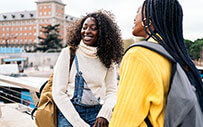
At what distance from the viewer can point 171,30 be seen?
3.26 ft

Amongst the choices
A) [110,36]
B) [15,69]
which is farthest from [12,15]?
[110,36]

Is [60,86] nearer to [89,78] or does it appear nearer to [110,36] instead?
[89,78]

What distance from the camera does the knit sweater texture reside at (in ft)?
2.92

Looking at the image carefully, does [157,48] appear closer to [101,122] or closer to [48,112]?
[101,122]

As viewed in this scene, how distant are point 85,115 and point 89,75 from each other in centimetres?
30

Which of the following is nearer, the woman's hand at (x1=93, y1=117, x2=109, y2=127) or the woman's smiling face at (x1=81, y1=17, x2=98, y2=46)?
the woman's hand at (x1=93, y1=117, x2=109, y2=127)

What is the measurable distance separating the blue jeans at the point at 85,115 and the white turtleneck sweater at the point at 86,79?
0.05 m

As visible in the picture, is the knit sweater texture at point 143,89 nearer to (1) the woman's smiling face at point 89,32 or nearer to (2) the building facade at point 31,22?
(1) the woman's smiling face at point 89,32

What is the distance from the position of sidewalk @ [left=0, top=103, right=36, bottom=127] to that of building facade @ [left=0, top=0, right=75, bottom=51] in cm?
6560

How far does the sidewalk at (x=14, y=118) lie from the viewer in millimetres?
3319

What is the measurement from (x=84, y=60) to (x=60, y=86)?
27 centimetres

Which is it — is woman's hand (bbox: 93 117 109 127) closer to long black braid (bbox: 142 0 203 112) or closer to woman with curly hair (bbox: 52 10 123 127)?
woman with curly hair (bbox: 52 10 123 127)

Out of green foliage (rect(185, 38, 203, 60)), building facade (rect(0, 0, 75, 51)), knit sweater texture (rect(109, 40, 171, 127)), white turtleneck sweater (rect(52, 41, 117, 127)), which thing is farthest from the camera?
building facade (rect(0, 0, 75, 51))

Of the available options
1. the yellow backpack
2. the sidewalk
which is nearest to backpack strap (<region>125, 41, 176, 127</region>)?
the yellow backpack
